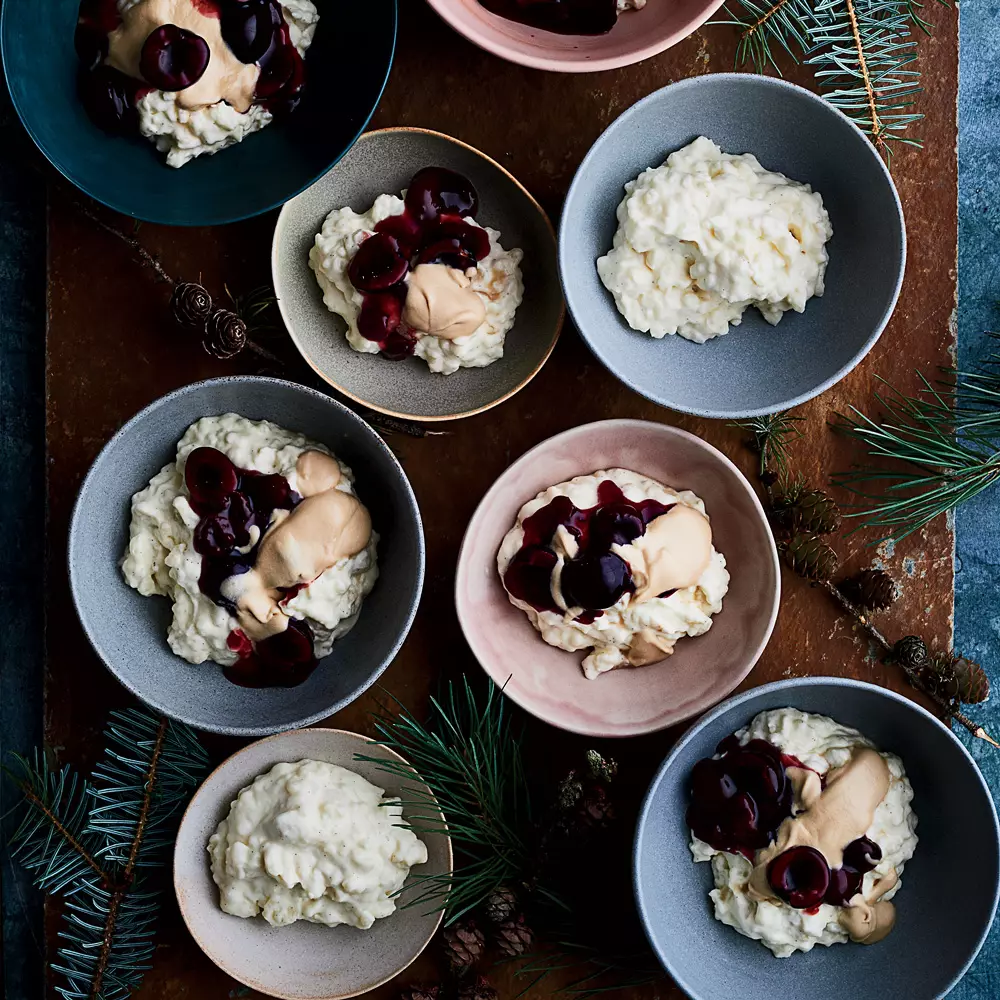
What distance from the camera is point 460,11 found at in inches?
56.4

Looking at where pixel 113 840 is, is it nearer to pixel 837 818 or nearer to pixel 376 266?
pixel 376 266

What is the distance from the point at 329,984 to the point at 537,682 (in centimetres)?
55

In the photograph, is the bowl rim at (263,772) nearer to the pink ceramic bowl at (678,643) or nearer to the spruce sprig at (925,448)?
the pink ceramic bowl at (678,643)

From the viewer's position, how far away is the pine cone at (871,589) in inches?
61.7

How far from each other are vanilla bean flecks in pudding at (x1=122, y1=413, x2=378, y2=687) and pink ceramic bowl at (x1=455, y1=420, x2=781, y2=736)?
0.19 m

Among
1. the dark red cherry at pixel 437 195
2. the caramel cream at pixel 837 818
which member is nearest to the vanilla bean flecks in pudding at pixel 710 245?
the dark red cherry at pixel 437 195

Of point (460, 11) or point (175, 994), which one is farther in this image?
point (175, 994)

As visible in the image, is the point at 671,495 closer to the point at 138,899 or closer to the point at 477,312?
the point at 477,312

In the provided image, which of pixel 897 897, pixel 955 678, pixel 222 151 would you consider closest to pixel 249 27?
pixel 222 151

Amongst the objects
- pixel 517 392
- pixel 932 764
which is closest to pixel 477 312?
pixel 517 392

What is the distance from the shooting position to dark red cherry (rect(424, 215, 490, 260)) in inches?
58.7

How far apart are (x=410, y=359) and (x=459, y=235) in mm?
200

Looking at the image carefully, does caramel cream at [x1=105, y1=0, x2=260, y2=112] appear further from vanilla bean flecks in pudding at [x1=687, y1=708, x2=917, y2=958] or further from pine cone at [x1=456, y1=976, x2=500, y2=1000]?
pine cone at [x1=456, y1=976, x2=500, y2=1000]

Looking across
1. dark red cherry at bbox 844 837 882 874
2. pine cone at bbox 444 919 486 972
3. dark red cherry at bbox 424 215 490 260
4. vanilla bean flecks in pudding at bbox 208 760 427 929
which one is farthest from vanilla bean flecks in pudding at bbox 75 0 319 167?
dark red cherry at bbox 844 837 882 874
